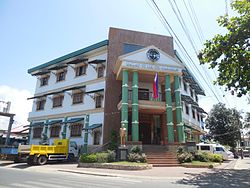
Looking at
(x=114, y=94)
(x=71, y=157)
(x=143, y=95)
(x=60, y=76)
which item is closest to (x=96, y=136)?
(x=71, y=157)

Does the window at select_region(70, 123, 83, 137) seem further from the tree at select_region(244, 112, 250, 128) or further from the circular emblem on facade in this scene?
the tree at select_region(244, 112, 250, 128)

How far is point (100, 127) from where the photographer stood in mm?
20828

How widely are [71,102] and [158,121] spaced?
1020 centimetres

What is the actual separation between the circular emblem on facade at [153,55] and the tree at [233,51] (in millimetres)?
7243

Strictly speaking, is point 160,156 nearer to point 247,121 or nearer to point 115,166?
point 115,166

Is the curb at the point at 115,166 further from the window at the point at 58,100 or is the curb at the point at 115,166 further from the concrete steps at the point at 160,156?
the window at the point at 58,100

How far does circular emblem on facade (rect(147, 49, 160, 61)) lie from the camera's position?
787 inches

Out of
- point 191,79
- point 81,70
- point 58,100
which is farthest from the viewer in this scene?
point 191,79

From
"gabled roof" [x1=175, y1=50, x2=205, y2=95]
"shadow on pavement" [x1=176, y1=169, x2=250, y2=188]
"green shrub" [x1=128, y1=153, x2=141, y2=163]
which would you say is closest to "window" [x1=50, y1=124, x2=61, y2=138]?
"green shrub" [x1=128, y1=153, x2=141, y2=163]

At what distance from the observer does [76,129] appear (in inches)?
904

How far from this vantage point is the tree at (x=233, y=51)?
1159cm

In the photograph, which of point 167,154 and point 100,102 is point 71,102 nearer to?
point 100,102

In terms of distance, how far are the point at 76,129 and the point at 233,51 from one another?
1700cm

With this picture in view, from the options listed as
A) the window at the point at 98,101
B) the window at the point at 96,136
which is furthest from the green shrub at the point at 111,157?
the window at the point at 98,101
